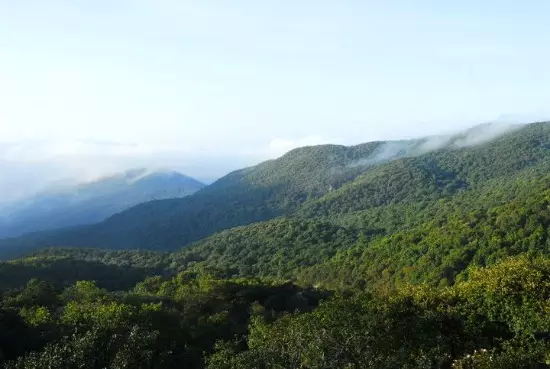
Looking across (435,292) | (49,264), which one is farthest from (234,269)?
(435,292)

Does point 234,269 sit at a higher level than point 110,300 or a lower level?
lower

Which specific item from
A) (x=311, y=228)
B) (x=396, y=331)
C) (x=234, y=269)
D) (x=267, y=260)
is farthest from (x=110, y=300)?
(x=311, y=228)

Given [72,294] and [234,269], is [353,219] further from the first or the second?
[72,294]

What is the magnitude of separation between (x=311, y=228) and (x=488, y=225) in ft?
202

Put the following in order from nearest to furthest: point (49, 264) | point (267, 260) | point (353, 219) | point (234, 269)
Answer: point (49, 264), point (234, 269), point (267, 260), point (353, 219)

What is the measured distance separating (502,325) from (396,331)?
1237 cm

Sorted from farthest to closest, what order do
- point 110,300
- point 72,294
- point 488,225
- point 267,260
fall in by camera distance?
1. point 267,260
2. point 488,225
3. point 72,294
4. point 110,300

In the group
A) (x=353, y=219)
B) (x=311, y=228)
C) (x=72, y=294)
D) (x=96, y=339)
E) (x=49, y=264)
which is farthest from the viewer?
(x=353, y=219)

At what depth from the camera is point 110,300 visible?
179 ft

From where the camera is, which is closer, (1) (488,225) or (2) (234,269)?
(1) (488,225)

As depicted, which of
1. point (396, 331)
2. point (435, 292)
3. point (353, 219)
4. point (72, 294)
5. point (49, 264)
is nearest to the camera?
point (396, 331)

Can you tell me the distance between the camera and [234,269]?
394 feet

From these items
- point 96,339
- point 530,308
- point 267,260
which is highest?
point 96,339

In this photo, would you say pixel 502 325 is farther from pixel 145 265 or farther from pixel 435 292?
pixel 145 265
